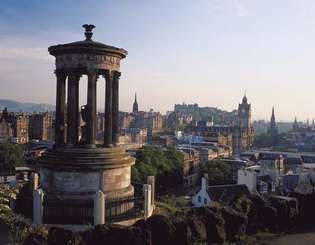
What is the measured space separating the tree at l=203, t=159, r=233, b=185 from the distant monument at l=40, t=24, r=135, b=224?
4169 cm

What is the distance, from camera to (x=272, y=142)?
596 feet

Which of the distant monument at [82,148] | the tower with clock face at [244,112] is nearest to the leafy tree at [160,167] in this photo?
the distant monument at [82,148]

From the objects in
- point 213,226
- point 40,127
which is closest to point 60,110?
point 213,226

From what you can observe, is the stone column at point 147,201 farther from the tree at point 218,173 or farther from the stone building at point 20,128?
the stone building at point 20,128

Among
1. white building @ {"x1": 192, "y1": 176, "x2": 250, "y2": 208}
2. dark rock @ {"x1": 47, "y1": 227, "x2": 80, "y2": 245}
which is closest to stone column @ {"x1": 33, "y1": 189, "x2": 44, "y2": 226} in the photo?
dark rock @ {"x1": 47, "y1": 227, "x2": 80, "y2": 245}

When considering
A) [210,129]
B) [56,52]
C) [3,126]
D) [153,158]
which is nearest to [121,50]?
[56,52]

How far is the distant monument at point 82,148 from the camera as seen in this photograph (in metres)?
20.4

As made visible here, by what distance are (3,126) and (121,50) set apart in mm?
84149

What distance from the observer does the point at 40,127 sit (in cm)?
11912

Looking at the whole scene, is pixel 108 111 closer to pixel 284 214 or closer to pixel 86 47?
pixel 86 47

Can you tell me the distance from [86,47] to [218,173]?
153 feet

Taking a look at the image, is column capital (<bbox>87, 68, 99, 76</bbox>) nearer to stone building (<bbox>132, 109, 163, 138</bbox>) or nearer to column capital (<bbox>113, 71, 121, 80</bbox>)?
column capital (<bbox>113, 71, 121, 80</bbox>)

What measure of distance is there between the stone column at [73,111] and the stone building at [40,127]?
99.1 meters

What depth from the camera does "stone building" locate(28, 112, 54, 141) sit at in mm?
118625
